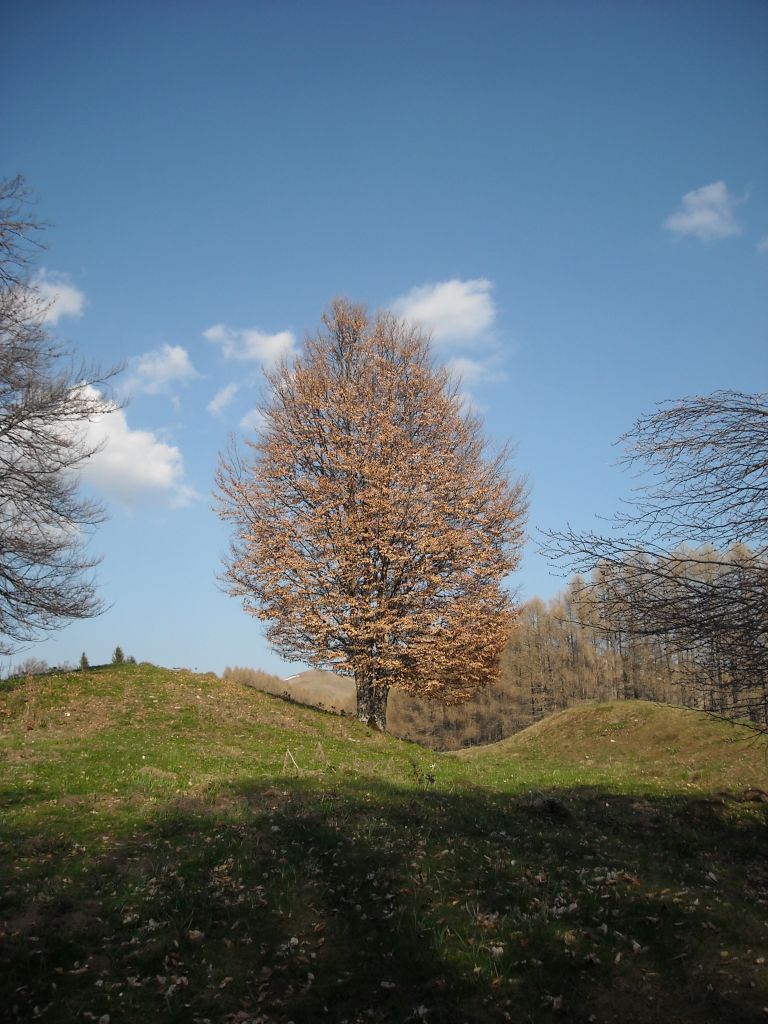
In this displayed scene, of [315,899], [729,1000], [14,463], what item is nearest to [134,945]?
[315,899]

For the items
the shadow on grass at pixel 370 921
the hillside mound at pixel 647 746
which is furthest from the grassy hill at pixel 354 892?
the hillside mound at pixel 647 746

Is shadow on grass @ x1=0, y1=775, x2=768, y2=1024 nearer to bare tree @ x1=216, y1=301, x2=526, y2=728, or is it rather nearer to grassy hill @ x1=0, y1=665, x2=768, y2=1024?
grassy hill @ x1=0, y1=665, x2=768, y2=1024

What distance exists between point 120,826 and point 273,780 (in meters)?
3.38

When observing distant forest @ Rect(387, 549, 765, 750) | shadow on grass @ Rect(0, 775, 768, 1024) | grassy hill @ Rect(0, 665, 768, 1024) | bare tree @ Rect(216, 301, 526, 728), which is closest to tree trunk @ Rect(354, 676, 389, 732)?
bare tree @ Rect(216, 301, 526, 728)

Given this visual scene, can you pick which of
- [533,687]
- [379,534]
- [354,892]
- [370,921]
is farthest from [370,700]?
[533,687]

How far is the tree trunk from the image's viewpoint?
23062 mm

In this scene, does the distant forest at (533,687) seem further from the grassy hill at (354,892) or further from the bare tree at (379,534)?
the grassy hill at (354,892)

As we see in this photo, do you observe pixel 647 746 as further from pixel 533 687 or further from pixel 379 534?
pixel 533 687

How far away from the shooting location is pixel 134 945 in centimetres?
700

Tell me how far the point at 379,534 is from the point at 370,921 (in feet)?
49.4

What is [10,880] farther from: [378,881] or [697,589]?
[697,589]

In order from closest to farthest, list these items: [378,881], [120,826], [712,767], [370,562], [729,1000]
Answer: [729,1000] → [378,881] → [120,826] → [712,767] → [370,562]

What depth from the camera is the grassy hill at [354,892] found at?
616 centimetres

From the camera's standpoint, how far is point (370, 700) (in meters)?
23.2
